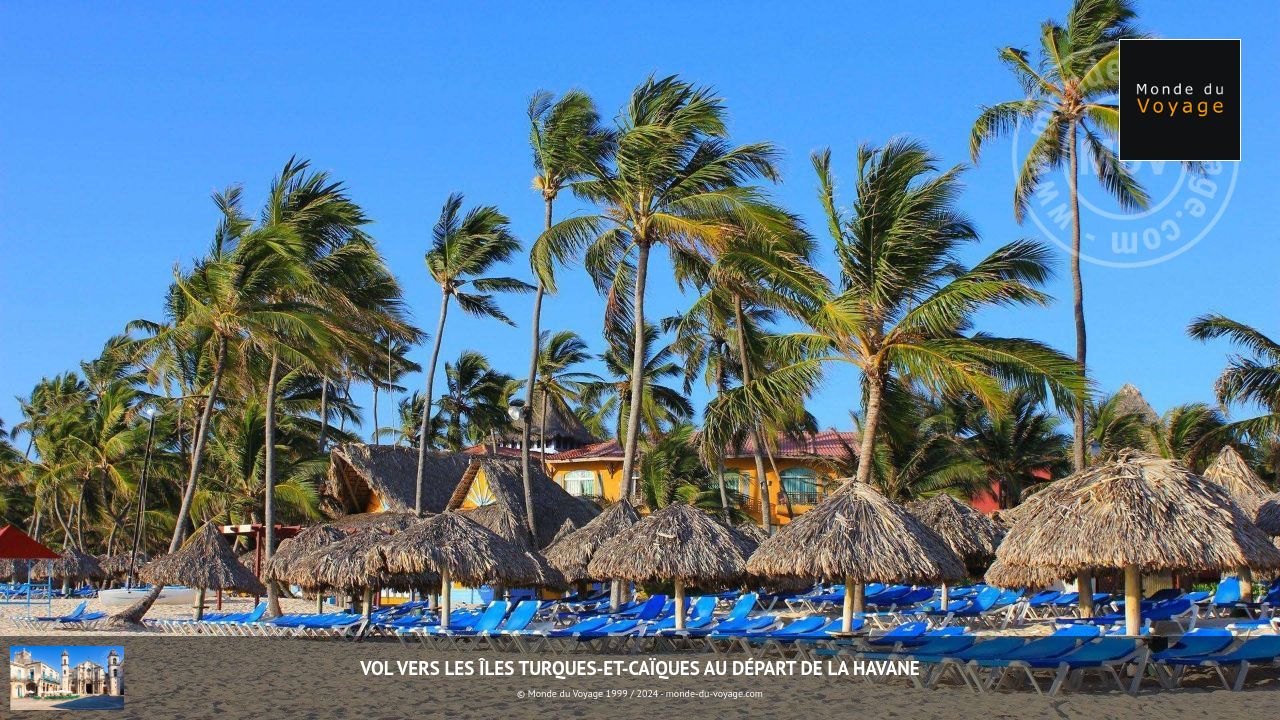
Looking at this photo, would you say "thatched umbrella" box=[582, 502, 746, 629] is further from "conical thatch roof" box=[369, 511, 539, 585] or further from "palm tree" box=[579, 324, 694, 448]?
"palm tree" box=[579, 324, 694, 448]

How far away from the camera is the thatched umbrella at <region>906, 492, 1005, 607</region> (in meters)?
19.8

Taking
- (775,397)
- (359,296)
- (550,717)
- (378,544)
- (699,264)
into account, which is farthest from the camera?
(359,296)

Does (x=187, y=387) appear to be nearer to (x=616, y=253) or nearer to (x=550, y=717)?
(x=616, y=253)

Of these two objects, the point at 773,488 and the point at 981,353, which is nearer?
the point at 981,353

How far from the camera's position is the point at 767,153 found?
2025 cm

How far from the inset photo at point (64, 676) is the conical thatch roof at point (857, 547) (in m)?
7.62

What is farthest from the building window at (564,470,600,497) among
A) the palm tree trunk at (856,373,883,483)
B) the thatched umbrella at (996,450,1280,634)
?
the thatched umbrella at (996,450,1280,634)

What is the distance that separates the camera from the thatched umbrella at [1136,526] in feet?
37.9

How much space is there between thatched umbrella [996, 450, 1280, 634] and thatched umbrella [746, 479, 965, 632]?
125 cm

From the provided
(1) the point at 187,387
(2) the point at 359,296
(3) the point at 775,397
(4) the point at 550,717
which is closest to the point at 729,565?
(3) the point at 775,397

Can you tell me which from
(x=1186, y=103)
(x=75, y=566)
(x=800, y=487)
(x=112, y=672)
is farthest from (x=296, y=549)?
(x=800, y=487)

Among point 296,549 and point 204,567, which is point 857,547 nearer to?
point 296,549

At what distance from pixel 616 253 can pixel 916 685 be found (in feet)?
35.6

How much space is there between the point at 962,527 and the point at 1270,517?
460 centimetres
